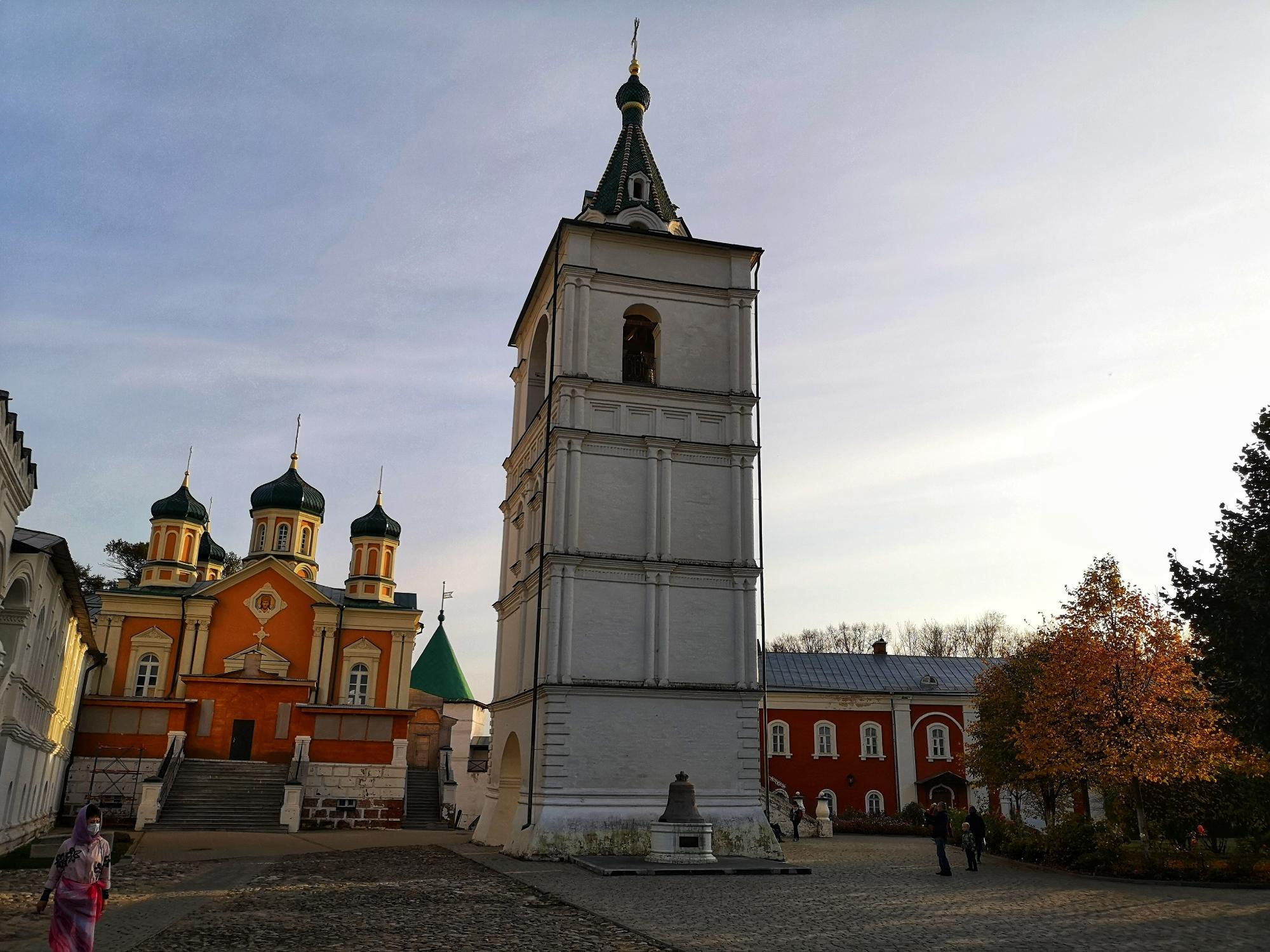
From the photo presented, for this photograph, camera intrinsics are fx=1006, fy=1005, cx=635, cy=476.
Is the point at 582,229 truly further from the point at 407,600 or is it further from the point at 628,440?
the point at 407,600

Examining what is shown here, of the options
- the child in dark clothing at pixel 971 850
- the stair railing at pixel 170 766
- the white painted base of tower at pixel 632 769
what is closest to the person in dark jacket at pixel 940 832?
the child in dark clothing at pixel 971 850

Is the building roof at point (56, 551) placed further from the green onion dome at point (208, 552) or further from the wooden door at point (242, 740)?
the green onion dome at point (208, 552)

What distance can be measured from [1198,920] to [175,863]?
17.1 metres

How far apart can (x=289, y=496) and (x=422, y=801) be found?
1513 cm

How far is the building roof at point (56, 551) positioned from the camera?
16.2m

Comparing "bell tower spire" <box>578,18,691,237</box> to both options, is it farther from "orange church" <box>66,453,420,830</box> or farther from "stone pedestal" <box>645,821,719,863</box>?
"orange church" <box>66,453,420,830</box>

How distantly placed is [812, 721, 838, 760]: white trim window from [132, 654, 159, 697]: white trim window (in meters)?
25.8

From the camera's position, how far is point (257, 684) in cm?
3647

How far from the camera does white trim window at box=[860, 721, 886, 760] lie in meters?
41.4

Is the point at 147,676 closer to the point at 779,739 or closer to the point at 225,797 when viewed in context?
the point at 225,797

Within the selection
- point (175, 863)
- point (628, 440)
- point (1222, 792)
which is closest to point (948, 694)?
point (1222, 792)

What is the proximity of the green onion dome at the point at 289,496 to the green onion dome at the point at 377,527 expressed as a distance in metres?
2.53

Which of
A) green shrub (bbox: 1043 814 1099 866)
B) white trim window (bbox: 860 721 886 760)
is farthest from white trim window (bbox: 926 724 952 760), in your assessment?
green shrub (bbox: 1043 814 1099 866)

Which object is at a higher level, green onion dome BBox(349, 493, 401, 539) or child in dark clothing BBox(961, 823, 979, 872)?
green onion dome BBox(349, 493, 401, 539)
